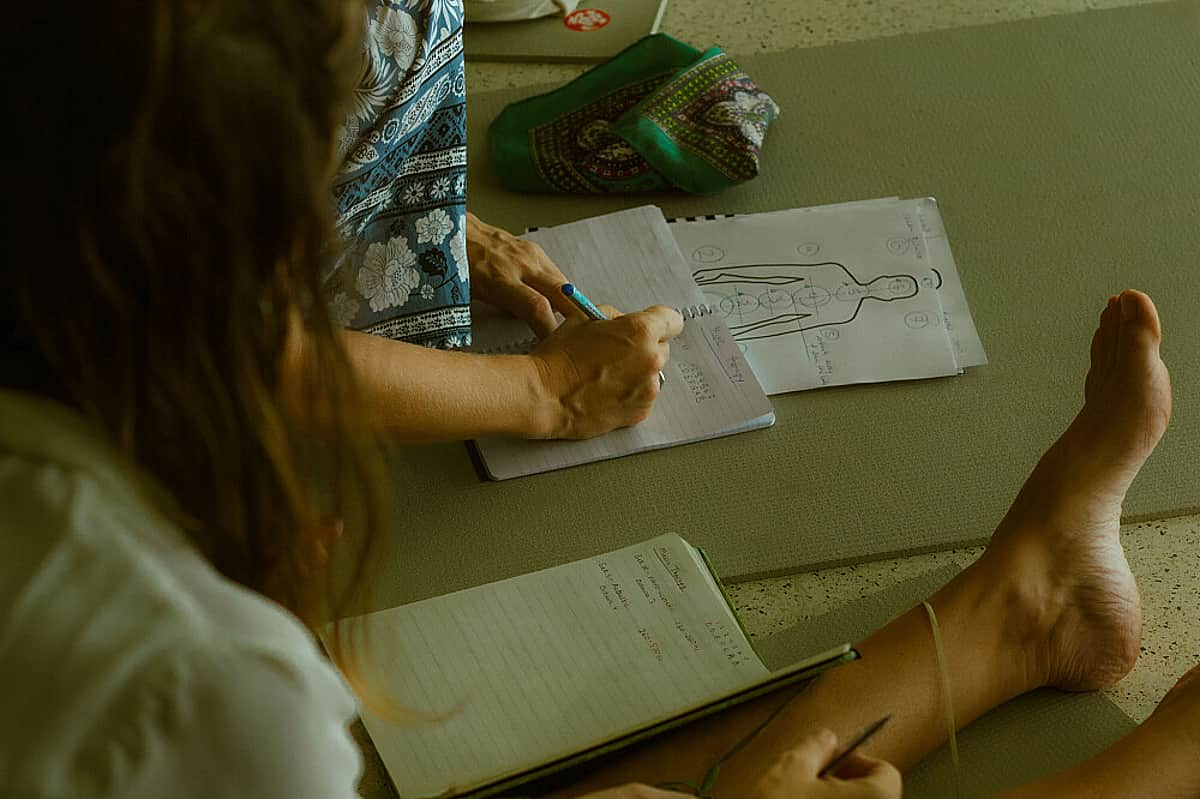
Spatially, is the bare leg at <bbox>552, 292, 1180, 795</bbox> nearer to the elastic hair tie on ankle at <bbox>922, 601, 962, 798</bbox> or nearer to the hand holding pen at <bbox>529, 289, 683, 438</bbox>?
the elastic hair tie on ankle at <bbox>922, 601, 962, 798</bbox>

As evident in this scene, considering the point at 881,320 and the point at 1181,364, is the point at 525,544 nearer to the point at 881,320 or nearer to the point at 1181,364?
the point at 881,320

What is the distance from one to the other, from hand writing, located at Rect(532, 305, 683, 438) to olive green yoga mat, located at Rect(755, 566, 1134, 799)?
272 millimetres

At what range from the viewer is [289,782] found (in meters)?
0.55

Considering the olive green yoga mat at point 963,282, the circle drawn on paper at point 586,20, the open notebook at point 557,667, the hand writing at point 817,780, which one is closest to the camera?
the hand writing at point 817,780

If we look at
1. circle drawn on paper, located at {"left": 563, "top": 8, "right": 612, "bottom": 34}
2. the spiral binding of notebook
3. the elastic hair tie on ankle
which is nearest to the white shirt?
the elastic hair tie on ankle

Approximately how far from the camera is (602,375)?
4.07 ft

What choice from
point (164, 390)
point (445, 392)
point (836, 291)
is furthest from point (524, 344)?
point (164, 390)

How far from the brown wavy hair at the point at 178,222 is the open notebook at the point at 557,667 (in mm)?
418

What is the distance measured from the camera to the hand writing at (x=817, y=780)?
0.82 m

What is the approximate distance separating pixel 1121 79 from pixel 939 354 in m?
0.56

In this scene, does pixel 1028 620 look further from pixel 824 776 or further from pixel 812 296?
pixel 812 296

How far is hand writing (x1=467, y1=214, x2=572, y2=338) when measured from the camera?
1.34 m

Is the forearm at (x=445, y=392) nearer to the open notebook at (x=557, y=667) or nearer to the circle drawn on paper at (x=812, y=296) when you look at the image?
the open notebook at (x=557, y=667)

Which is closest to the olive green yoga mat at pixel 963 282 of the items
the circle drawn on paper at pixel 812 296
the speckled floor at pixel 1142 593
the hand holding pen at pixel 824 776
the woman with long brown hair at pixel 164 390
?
the speckled floor at pixel 1142 593
